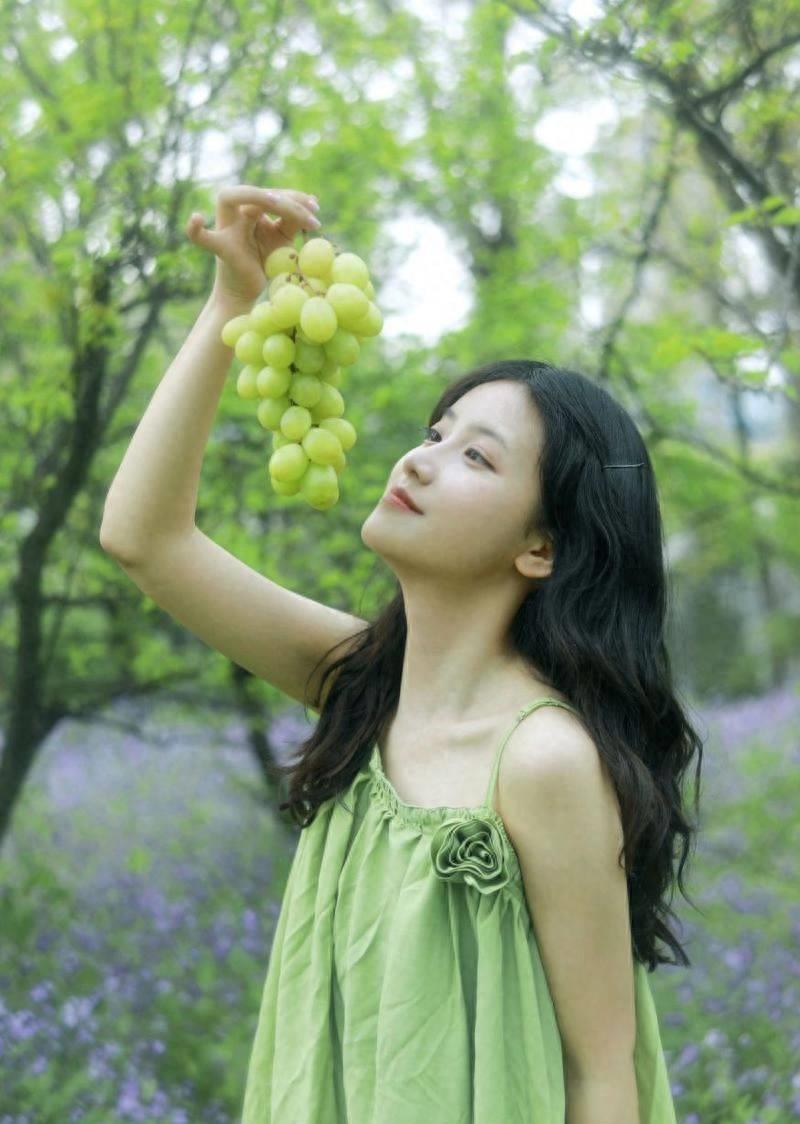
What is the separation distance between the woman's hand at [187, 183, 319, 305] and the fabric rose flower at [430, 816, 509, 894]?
84cm

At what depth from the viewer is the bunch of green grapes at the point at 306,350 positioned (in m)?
1.71

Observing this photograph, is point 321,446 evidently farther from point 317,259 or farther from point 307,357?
point 317,259

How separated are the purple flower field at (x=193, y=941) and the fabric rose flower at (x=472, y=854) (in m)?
1.40

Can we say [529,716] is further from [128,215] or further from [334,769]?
[128,215]

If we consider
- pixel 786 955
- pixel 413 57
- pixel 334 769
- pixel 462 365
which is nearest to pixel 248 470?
pixel 462 365

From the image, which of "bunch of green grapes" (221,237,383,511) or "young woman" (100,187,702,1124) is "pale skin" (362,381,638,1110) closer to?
"young woman" (100,187,702,1124)

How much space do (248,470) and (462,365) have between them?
1.01 m

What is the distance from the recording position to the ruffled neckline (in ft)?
5.55

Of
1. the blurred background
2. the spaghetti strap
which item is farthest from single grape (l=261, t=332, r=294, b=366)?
the blurred background

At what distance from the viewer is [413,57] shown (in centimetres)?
502

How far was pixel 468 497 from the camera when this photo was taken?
1838 mm

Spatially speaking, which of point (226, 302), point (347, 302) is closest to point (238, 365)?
point (226, 302)

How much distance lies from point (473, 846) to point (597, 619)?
0.41 m

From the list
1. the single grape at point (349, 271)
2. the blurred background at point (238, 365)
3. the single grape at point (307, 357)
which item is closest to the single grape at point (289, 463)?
the single grape at point (307, 357)
